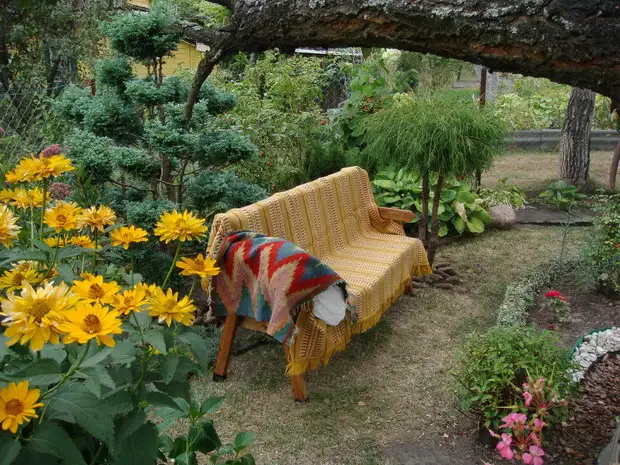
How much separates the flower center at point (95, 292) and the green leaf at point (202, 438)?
2.42 feet

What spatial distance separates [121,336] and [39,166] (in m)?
0.56

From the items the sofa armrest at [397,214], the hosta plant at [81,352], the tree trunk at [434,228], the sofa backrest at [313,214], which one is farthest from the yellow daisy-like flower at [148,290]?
the tree trunk at [434,228]

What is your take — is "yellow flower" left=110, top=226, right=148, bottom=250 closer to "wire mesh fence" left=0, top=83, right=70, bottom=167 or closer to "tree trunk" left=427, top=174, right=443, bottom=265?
"wire mesh fence" left=0, top=83, right=70, bottom=167

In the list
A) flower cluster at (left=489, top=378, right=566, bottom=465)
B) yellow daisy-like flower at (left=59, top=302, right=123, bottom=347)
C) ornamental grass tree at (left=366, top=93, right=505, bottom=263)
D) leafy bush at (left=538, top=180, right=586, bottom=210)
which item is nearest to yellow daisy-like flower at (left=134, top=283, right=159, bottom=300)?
yellow daisy-like flower at (left=59, top=302, right=123, bottom=347)

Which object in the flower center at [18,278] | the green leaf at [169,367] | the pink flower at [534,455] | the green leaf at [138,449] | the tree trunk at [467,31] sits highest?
the tree trunk at [467,31]

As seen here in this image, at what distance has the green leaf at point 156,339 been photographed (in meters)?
1.25

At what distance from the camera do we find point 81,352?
3.95 feet

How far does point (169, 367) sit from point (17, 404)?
14.1 inches

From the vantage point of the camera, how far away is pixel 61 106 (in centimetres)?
495

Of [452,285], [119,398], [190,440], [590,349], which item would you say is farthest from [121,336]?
[452,285]

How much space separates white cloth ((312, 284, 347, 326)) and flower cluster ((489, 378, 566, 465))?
43.8 inches

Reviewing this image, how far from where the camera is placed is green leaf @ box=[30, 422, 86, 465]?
111 cm

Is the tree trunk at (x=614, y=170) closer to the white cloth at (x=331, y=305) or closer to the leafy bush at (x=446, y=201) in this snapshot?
the leafy bush at (x=446, y=201)

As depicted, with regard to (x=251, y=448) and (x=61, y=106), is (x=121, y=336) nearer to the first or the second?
(x=251, y=448)
